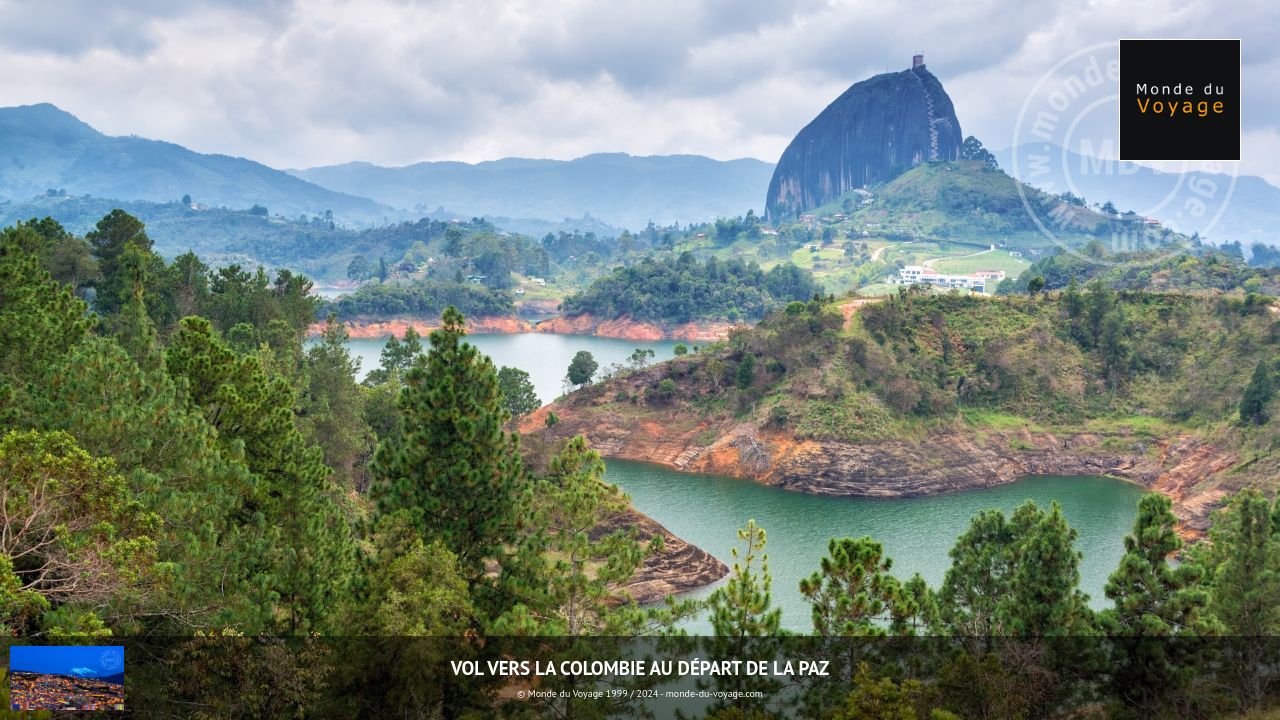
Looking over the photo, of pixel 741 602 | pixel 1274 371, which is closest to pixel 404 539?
pixel 741 602

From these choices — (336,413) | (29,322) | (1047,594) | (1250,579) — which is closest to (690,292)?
(336,413)

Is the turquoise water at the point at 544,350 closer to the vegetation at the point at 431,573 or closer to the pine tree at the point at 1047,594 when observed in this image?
the vegetation at the point at 431,573

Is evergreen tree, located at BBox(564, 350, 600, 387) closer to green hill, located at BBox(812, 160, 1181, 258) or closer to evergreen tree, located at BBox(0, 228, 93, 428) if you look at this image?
evergreen tree, located at BBox(0, 228, 93, 428)

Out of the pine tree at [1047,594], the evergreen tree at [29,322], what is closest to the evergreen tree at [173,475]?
the evergreen tree at [29,322]

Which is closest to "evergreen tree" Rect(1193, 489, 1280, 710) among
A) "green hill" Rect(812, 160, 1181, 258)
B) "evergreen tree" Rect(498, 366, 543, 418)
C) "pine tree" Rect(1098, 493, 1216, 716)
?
"pine tree" Rect(1098, 493, 1216, 716)

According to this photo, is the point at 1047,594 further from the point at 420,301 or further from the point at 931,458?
the point at 420,301

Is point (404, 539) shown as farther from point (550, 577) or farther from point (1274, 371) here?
point (1274, 371)
